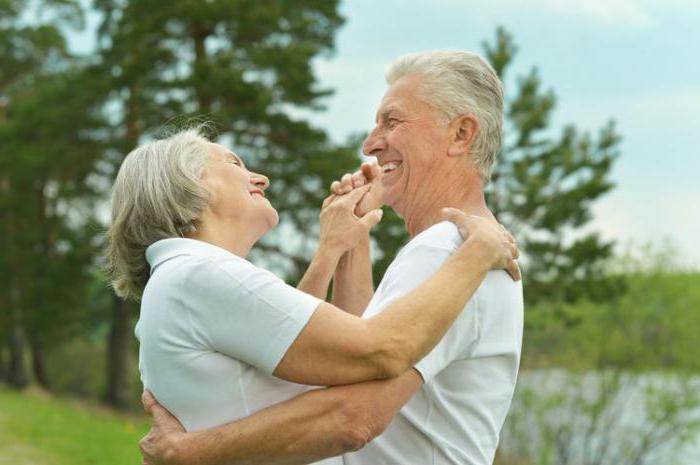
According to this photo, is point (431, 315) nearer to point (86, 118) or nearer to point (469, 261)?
point (469, 261)

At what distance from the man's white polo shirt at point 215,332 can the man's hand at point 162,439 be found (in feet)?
0.08

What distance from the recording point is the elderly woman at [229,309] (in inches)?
83.8

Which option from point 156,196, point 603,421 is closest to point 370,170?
point 156,196

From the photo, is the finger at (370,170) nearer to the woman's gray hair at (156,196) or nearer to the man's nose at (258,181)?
the man's nose at (258,181)

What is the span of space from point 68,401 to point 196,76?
1194 cm

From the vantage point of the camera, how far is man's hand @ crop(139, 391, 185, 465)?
2258 mm

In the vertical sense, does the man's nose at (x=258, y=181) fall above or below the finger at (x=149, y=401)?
above

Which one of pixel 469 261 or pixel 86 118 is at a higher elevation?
pixel 86 118

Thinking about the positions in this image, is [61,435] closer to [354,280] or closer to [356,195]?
[354,280]

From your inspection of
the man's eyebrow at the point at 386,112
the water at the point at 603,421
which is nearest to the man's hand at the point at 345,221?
the man's eyebrow at the point at 386,112

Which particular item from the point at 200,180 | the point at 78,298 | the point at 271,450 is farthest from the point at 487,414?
the point at 78,298

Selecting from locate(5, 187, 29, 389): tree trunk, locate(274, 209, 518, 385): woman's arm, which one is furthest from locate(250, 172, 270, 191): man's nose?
locate(5, 187, 29, 389): tree trunk

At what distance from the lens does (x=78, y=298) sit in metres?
Result: 28.1

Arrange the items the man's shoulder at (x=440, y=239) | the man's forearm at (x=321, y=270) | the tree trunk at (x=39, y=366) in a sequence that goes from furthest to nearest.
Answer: the tree trunk at (x=39, y=366) < the man's forearm at (x=321, y=270) < the man's shoulder at (x=440, y=239)
